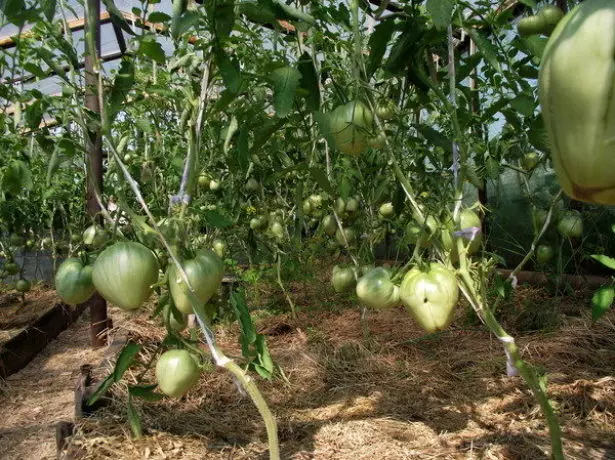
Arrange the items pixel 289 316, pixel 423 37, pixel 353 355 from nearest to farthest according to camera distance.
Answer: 1. pixel 423 37
2. pixel 353 355
3. pixel 289 316

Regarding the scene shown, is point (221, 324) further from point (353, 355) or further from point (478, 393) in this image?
point (478, 393)

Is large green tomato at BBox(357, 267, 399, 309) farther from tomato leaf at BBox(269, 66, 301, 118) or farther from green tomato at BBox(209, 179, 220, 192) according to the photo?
green tomato at BBox(209, 179, 220, 192)

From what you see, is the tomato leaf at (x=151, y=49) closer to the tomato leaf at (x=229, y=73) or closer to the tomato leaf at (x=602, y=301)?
the tomato leaf at (x=229, y=73)

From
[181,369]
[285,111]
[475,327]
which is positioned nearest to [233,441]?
[181,369]

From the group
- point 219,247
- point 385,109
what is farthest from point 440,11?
point 219,247

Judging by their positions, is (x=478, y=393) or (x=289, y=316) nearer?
(x=478, y=393)

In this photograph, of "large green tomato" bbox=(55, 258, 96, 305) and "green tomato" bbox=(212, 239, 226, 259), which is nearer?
"large green tomato" bbox=(55, 258, 96, 305)

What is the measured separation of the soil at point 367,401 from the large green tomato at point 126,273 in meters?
0.75

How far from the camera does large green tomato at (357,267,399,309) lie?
1.31 meters

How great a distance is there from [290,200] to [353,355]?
1.63 meters

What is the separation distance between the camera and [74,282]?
1.15 meters

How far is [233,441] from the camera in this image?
1727mm

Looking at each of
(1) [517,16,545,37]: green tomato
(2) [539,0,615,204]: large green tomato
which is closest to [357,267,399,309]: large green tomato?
(1) [517,16,545,37]: green tomato

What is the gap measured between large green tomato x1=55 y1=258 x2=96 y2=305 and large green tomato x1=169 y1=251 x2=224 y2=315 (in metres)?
0.24
